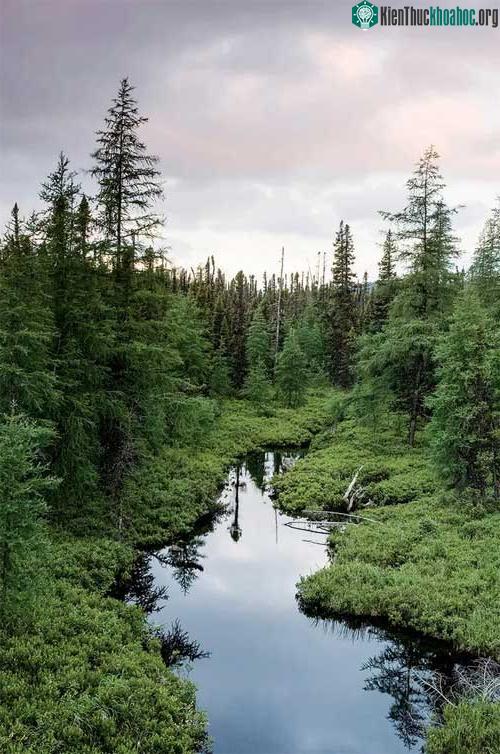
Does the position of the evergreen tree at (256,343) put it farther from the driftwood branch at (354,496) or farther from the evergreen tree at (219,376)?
the driftwood branch at (354,496)

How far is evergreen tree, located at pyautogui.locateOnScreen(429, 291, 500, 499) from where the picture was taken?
1909 cm

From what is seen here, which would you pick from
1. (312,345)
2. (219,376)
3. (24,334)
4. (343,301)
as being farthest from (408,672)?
(312,345)

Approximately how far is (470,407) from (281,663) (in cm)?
1171

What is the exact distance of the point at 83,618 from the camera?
39.5 ft

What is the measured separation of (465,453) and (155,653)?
1365cm

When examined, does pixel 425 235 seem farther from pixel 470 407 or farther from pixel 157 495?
pixel 157 495

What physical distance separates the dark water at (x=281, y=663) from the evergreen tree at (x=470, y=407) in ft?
21.0

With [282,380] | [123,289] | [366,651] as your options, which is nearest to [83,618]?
[366,651]

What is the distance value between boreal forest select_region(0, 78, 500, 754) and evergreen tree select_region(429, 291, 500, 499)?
0.29 ft

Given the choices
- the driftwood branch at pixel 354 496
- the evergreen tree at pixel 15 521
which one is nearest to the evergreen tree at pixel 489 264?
the driftwood branch at pixel 354 496

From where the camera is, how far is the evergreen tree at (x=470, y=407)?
19.1 m

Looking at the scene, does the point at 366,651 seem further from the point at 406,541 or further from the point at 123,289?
the point at 123,289

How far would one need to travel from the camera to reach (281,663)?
42.1 feet

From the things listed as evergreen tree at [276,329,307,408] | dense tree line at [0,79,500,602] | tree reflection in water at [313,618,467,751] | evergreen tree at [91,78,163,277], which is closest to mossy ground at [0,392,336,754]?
dense tree line at [0,79,500,602]
